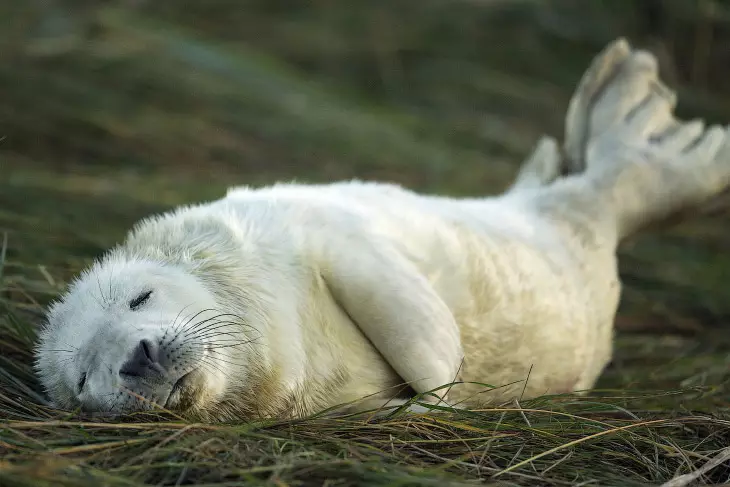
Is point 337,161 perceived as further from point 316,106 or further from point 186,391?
point 186,391

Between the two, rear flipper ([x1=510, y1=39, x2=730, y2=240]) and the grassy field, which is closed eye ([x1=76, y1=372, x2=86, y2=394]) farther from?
rear flipper ([x1=510, y1=39, x2=730, y2=240])

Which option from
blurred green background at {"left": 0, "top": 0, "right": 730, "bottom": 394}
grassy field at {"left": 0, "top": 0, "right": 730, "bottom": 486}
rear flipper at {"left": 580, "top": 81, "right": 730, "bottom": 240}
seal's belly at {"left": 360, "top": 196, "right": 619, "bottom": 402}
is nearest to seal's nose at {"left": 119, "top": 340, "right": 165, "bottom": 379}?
grassy field at {"left": 0, "top": 0, "right": 730, "bottom": 486}

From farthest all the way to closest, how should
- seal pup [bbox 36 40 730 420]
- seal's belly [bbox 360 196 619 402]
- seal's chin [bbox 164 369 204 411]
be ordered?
1. seal's belly [bbox 360 196 619 402]
2. seal pup [bbox 36 40 730 420]
3. seal's chin [bbox 164 369 204 411]

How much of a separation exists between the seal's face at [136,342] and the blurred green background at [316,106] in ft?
2.47

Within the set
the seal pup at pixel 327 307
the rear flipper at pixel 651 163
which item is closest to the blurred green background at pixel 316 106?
the rear flipper at pixel 651 163

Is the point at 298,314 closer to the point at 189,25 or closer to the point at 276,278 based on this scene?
the point at 276,278

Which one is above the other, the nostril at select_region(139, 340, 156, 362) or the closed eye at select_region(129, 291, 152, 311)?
the closed eye at select_region(129, 291, 152, 311)

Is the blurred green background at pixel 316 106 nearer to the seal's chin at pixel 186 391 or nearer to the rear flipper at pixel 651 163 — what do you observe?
the rear flipper at pixel 651 163

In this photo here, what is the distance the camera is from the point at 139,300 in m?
2.56

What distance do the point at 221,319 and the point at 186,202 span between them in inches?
89.5

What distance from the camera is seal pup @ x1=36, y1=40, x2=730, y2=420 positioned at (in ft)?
7.97

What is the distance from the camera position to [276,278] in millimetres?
2826

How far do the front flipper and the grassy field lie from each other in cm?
23

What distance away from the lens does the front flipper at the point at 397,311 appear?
2.78 meters
